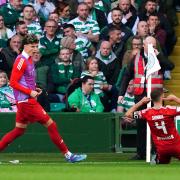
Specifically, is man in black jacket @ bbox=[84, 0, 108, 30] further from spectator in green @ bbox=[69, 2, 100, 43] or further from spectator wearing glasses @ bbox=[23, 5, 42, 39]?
spectator wearing glasses @ bbox=[23, 5, 42, 39]

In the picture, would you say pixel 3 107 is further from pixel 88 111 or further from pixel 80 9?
pixel 80 9

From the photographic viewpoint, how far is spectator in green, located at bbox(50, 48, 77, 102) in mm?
19781

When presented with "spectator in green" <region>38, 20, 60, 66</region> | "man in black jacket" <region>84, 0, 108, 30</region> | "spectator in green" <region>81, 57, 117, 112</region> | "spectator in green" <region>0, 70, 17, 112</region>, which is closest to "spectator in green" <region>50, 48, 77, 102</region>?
"spectator in green" <region>81, 57, 117, 112</region>

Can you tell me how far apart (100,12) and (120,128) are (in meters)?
3.22

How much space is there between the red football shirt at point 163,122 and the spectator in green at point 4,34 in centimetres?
655

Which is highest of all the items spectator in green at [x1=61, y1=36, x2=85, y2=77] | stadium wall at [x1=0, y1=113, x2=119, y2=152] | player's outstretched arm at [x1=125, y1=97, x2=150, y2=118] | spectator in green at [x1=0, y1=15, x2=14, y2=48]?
spectator in green at [x1=0, y1=15, x2=14, y2=48]

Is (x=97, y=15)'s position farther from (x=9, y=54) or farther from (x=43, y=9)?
(x=9, y=54)

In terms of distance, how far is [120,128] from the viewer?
62.8 feet

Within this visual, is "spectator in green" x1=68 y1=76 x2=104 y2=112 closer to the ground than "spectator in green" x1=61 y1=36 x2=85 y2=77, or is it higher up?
closer to the ground

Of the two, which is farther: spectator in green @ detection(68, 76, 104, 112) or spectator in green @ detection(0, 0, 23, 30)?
spectator in green @ detection(0, 0, 23, 30)

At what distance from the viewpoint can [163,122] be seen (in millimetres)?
14516

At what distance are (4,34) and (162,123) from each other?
707 centimetres

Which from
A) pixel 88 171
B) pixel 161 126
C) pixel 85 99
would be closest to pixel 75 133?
pixel 85 99

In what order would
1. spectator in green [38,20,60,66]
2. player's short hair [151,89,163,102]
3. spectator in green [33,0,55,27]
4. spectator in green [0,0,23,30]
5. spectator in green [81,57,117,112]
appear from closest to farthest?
player's short hair [151,89,163,102] < spectator in green [81,57,117,112] < spectator in green [38,20,60,66] < spectator in green [0,0,23,30] < spectator in green [33,0,55,27]
